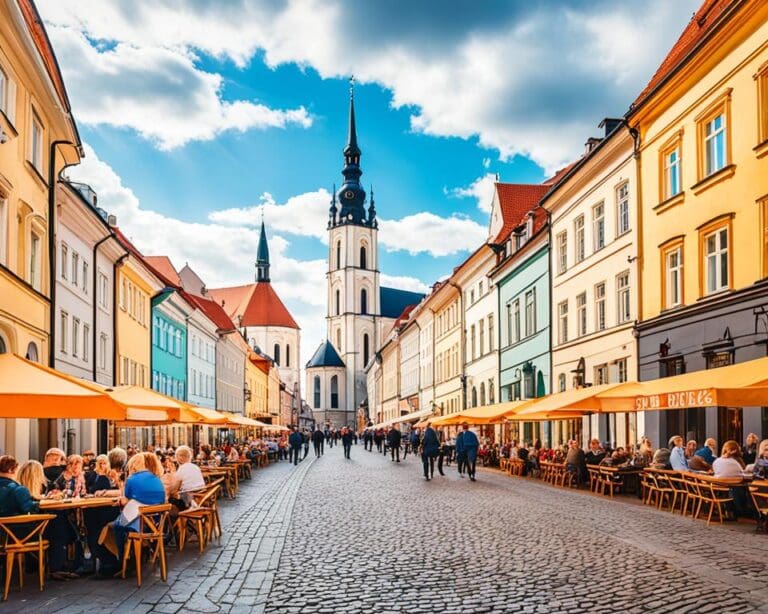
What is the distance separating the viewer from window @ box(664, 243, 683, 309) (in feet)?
80.9

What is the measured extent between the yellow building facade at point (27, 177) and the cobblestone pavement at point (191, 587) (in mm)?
7690

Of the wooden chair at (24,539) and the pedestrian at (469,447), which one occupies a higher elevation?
the wooden chair at (24,539)

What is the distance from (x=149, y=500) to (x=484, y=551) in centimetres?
426

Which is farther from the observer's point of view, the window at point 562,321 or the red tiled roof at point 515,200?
the red tiled roof at point 515,200

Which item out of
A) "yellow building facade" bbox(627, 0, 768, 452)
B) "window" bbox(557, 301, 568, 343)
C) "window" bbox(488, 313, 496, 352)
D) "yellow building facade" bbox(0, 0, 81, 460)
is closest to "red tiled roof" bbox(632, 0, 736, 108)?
Result: "yellow building facade" bbox(627, 0, 768, 452)

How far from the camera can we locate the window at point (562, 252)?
116 feet

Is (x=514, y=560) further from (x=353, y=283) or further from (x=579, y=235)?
(x=353, y=283)

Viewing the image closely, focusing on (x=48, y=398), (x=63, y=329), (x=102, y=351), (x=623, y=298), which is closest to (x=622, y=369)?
(x=623, y=298)

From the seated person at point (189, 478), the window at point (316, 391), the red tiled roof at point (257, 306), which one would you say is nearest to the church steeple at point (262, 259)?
the red tiled roof at point (257, 306)

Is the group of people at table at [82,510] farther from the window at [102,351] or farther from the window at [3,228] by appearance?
the window at [102,351]

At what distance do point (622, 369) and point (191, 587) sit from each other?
21.3m

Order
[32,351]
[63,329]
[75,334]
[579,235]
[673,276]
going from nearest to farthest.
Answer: [32,351] < [673,276] < [63,329] < [75,334] < [579,235]

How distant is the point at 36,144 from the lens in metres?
21.5

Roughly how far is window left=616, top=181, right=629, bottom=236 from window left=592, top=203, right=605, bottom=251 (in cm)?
164
